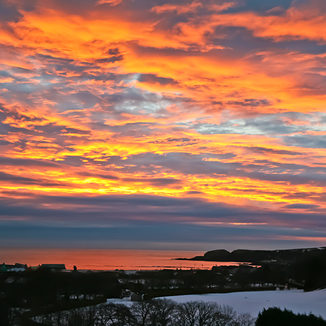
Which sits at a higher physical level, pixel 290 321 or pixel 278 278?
pixel 290 321

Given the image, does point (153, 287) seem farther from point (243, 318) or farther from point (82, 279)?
point (243, 318)

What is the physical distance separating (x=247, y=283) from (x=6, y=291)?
6111cm

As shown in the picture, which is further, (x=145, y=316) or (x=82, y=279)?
(x=82, y=279)

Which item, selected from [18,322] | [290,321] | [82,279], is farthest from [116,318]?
[82,279]

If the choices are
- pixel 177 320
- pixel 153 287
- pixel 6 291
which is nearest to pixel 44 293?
pixel 6 291

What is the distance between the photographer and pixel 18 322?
35.0 m

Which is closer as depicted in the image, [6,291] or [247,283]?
[6,291]

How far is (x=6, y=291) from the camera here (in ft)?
160

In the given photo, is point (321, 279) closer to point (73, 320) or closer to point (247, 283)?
point (247, 283)

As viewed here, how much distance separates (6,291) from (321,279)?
50180mm

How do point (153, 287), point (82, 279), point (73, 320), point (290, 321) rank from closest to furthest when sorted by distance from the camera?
point (290, 321), point (73, 320), point (82, 279), point (153, 287)

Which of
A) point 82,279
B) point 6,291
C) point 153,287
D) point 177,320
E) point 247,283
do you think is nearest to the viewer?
point 177,320

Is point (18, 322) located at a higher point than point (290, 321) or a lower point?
lower

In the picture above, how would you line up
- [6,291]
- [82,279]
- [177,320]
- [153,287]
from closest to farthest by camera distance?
[177,320], [6,291], [82,279], [153,287]
